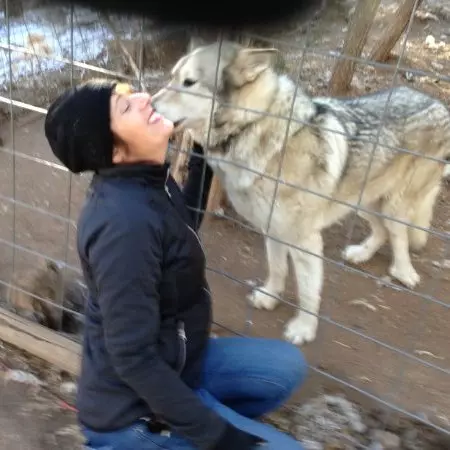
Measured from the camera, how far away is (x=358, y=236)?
429 cm

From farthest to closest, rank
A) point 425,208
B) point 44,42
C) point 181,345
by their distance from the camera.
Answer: point 44,42 < point 425,208 < point 181,345

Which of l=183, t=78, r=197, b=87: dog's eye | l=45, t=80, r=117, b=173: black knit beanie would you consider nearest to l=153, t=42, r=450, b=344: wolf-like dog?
l=183, t=78, r=197, b=87: dog's eye

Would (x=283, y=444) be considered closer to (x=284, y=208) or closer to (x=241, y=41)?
(x=284, y=208)

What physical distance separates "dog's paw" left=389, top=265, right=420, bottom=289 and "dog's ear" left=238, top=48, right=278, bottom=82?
5.75 ft

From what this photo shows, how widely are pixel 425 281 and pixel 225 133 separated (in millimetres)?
1866

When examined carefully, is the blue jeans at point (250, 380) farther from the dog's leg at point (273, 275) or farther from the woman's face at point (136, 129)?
the dog's leg at point (273, 275)

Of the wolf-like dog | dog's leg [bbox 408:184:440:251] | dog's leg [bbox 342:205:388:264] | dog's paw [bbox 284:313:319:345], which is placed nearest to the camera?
the wolf-like dog

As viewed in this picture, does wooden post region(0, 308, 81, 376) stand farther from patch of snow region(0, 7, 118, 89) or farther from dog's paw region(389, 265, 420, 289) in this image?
patch of snow region(0, 7, 118, 89)

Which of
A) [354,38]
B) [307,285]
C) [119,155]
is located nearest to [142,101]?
[119,155]

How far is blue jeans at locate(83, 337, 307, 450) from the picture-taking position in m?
1.88

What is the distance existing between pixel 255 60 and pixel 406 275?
6.17 ft

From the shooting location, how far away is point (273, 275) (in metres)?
3.31

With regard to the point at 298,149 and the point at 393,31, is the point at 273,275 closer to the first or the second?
the point at 298,149

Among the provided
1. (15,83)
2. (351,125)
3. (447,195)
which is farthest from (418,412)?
(15,83)
